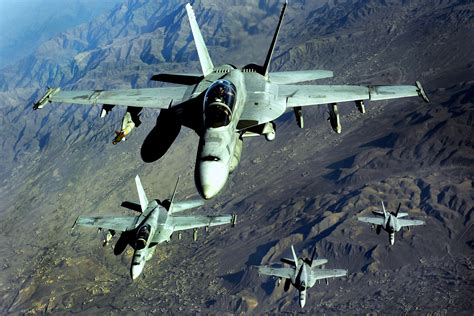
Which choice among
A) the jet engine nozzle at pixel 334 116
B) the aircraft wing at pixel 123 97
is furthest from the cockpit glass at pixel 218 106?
the jet engine nozzle at pixel 334 116

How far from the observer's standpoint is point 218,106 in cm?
2402

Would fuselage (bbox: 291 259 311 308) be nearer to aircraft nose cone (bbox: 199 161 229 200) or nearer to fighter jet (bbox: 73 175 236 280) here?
fighter jet (bbox: 73 175 236 280)

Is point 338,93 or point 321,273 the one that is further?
point 321,273

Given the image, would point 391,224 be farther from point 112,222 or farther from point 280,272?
point 112,222

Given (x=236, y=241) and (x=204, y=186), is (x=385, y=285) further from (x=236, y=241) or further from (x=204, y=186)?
(x=204, y=186)

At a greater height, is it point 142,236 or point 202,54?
point 202,54

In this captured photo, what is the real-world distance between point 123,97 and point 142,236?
1440 centimetres

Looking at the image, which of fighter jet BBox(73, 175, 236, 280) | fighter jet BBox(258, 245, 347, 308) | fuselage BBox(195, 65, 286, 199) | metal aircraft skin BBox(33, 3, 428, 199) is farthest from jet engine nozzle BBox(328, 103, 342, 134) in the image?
fighter jet BBox(258, 245, 347, 308)

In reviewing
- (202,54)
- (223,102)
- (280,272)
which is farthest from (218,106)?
(280,272)

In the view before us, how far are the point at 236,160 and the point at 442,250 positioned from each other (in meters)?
158

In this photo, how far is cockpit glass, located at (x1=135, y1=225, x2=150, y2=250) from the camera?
4012 cm

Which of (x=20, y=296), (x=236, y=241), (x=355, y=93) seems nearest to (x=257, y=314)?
(x=236, y=241)

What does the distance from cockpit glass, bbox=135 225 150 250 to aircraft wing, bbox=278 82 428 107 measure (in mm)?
18499

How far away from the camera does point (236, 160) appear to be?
2511 cm
